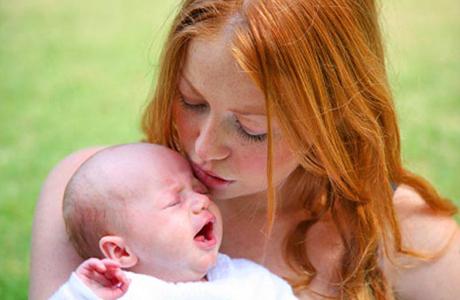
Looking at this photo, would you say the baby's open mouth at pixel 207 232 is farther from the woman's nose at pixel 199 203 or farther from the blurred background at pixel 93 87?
the blurred background at pixel 93 87

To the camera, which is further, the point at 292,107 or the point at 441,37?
the point at 441,37

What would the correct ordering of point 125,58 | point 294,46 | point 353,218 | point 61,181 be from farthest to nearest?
point 125,58 → point 61,181 → point 353,218 → point 294,46

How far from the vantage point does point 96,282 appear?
2.06m

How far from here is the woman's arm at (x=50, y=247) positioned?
2.30 metres

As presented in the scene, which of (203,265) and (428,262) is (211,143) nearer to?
(203,265)

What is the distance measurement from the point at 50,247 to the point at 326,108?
90 cm

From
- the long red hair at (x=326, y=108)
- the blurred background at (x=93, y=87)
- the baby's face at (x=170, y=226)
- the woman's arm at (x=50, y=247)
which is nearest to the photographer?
the long red hair at (x=326, y=108)

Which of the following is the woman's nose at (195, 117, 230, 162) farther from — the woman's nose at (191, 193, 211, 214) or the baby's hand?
the baby's hand

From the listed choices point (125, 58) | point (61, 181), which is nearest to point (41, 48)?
point (125, 58)

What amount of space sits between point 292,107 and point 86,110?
3.46 metres

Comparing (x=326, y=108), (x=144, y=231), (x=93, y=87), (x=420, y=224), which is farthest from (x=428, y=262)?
(x=93, y=87)

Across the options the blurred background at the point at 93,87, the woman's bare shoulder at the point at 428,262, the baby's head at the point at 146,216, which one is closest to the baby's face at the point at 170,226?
the baby's head at the point at 146,216

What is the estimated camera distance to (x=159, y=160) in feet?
7.01

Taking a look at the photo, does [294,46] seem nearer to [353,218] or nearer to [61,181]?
[353,218]
